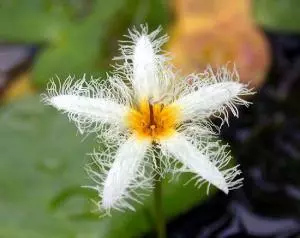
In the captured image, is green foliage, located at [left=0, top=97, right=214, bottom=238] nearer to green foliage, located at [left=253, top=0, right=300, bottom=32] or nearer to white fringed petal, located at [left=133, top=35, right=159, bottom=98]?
white fringed petal, located at [left=133, top=35, right=159, bottom=98]

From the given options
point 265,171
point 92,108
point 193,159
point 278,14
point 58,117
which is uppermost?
point 278,14

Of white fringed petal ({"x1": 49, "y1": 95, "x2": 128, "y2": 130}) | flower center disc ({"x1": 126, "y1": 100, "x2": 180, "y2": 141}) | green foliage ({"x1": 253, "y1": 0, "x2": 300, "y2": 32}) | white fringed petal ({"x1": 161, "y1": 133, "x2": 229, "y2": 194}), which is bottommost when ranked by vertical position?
white fringed petal ({"x1": 161, "y1": 133, "x2": 229, "y2": 194})

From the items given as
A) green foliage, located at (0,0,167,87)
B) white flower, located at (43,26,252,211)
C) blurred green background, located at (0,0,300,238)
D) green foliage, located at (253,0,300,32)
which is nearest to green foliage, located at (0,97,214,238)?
blurred green background, located at (0,0,300,238)

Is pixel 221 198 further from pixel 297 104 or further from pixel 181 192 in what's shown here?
pixel 297 104

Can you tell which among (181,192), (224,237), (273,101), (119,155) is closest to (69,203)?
(181,192)

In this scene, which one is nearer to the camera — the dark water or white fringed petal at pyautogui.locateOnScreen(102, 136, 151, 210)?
white fringed petal at pyautogui.locateOnScreen(102, 136, 151, 210)

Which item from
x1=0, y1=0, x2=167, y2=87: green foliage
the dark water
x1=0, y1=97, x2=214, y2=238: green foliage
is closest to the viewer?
x1=0, y1=97, x2=214, y2=238: green foliage

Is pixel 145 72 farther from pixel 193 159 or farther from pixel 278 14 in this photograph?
pixel 278 14

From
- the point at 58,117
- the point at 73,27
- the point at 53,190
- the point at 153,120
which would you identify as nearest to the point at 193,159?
the point at 153,120
